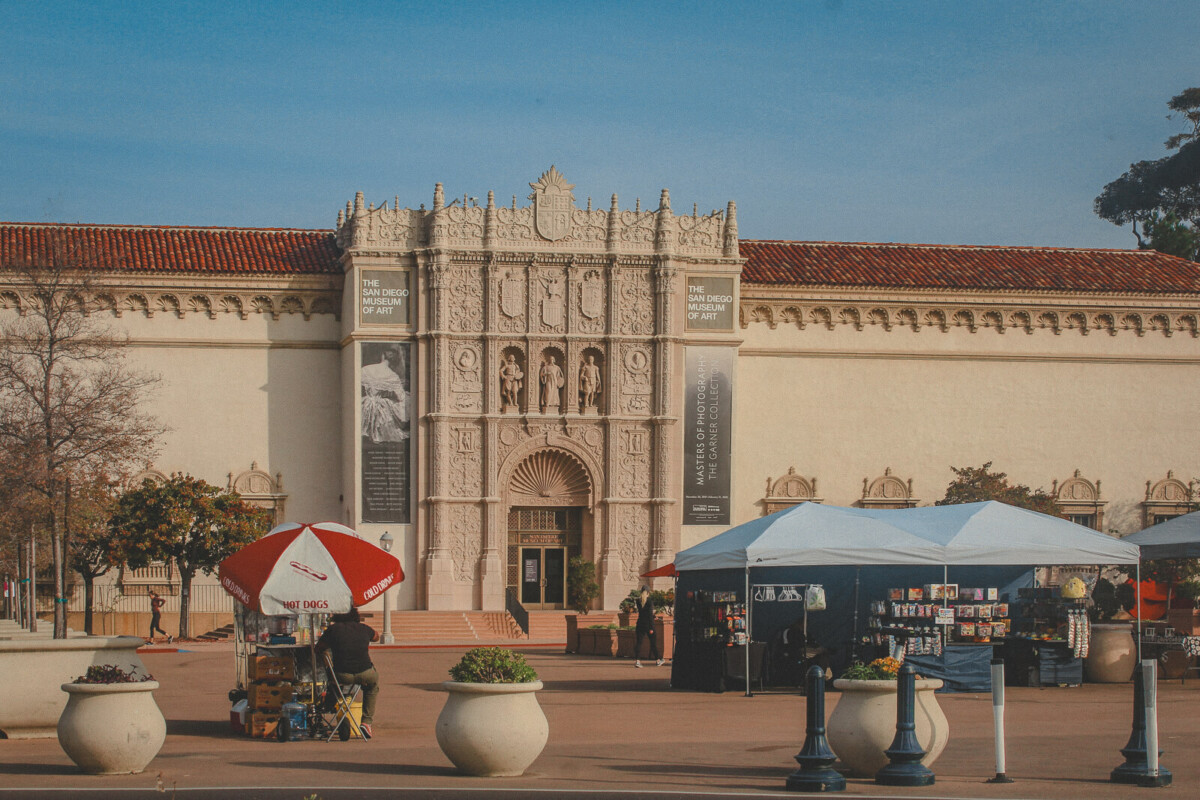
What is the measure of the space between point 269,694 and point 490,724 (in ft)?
15.5

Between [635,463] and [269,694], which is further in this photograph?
[635,463]

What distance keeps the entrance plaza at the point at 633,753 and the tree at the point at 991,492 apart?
21282 millimetres

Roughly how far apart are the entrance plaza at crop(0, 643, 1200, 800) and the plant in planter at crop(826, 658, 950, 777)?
0.22 metres

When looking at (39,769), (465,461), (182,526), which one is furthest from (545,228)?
(39,769)

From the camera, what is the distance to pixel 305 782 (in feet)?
46.1

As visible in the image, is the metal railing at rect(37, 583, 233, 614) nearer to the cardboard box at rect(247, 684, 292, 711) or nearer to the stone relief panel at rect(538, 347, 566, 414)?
the stone relief panel at rect(538, 347, 566, 414)

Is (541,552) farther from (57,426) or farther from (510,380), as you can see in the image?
(57,426)

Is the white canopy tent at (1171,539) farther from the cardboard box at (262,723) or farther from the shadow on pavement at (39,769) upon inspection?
the shadow on pavement at (39,769)

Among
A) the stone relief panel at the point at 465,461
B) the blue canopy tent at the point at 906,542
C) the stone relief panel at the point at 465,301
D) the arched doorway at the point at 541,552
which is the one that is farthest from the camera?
the arched doorway at the point at 541,552

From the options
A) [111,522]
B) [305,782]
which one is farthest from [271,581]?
[111,522]

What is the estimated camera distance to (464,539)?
150 feet

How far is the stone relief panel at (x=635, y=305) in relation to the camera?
1826 inches

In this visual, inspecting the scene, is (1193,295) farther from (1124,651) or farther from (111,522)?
(111,522)

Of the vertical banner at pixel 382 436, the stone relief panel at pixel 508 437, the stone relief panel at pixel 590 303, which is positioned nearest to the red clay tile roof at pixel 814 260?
the vertical banner at pixel 382 436
